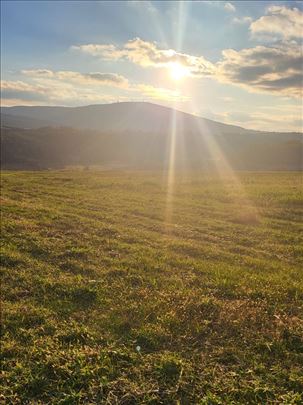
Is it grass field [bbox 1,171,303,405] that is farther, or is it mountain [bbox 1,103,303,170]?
mountain [bbox 1,103,303,170]

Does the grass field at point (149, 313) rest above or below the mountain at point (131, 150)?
below

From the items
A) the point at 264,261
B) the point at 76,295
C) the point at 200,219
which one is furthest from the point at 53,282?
the point at 200,219

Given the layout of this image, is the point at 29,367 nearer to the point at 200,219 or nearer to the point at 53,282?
the point at 53,282

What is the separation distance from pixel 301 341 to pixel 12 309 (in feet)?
24.8

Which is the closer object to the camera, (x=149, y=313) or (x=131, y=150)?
(x=149, y=313)

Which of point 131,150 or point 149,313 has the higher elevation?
point 131,150

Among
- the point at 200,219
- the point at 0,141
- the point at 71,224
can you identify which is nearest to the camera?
the point at 71,224

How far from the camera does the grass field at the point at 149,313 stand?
780cm

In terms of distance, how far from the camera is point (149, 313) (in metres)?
10.9

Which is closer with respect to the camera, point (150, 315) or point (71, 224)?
point (150, 315)

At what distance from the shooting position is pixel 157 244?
1911 centimetres

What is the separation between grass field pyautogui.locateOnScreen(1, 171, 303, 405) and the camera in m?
7.80

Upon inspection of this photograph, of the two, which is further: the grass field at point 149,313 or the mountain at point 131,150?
the mountain at point 131,150

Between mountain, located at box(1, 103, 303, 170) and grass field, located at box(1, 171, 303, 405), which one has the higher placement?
mountain, located at box(1, 103, 303, 170)
